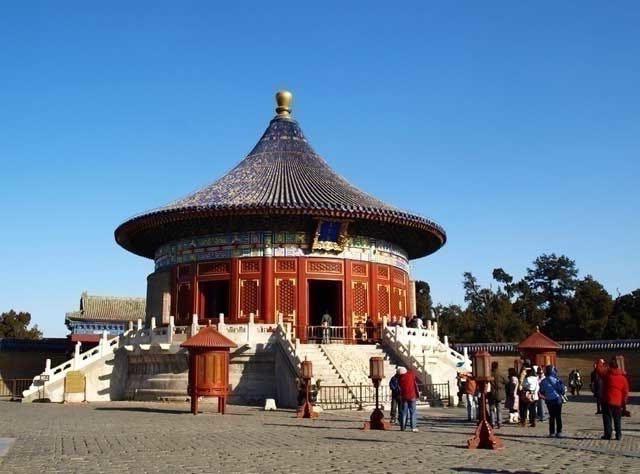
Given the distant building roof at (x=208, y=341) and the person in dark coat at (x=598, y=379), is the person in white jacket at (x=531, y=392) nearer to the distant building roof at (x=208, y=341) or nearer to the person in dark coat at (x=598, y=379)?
the person in dark coat at (x=598, y=379)

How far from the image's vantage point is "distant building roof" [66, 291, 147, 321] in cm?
5303

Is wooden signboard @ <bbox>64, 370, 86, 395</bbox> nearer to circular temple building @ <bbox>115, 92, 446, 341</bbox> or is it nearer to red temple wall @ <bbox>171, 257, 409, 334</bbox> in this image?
circular temple building @ <bbox>115, 92, 446, 341</bbox>

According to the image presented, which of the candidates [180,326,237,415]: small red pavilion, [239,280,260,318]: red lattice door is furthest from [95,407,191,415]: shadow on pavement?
[239,280,260,318]: red lattice door

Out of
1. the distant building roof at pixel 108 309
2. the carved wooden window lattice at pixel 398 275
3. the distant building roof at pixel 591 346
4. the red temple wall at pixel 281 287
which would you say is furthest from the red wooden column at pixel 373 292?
the distant building roof at pixel 108 309

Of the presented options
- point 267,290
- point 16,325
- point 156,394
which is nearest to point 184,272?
point 267,290

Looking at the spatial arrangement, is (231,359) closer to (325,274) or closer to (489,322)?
(325,274)

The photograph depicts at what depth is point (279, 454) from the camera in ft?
35.1

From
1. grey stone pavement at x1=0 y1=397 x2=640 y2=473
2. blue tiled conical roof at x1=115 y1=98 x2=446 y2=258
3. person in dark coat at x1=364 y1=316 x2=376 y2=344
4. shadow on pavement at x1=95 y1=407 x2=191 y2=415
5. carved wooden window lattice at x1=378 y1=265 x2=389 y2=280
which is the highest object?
blue tiled conical roof at x1=115 y1=98 x2=446 y2=258

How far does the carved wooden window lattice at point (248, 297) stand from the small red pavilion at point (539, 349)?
40.2 ft

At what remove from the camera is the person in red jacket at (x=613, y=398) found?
13227 mm

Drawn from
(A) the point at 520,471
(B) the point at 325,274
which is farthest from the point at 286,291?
(A) the point at 520,471

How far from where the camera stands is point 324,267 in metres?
30.7

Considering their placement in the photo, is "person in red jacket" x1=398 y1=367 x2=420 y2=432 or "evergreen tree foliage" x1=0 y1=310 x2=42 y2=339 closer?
"person in red jacket" x1=398 y1=367 x2=420 y2=432

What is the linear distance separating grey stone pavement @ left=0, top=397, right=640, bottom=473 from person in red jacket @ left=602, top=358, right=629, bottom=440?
0.28 m
